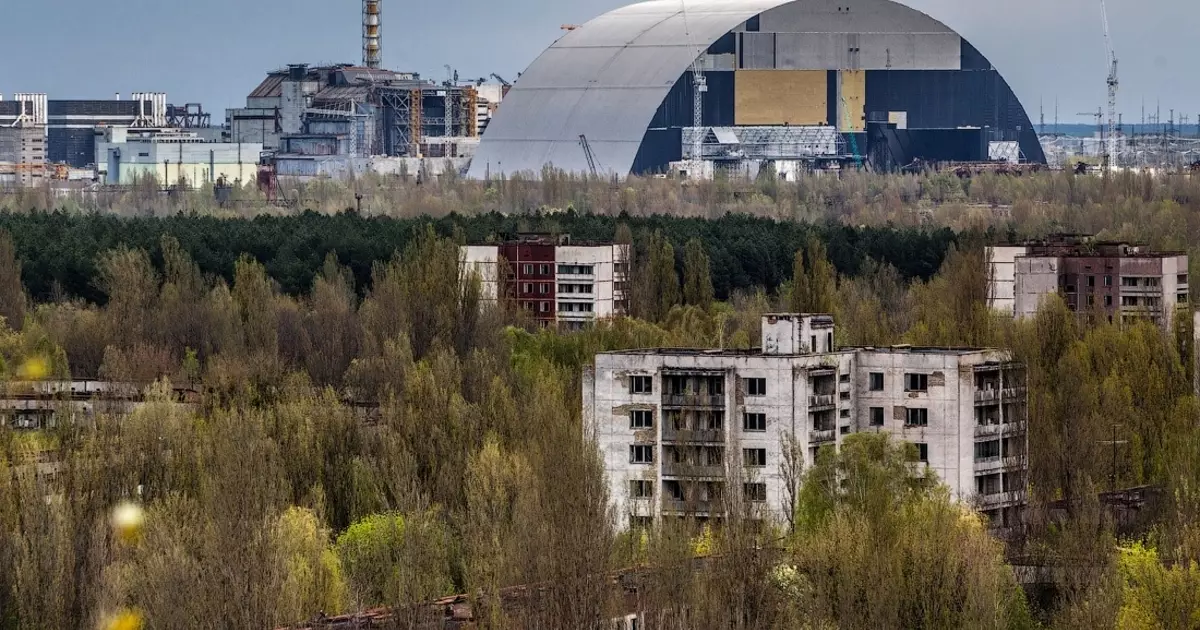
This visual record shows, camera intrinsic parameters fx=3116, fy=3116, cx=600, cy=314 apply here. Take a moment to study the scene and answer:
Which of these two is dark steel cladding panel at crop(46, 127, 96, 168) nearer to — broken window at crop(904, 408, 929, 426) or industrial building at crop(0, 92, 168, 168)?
industrial building at crop(0, 92, 168, 168)

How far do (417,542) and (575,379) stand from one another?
26.7 ft

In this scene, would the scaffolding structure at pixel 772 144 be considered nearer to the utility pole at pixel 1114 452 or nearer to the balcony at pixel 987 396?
the utility pole at pixel 1114 452

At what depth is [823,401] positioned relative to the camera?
75.8 ft

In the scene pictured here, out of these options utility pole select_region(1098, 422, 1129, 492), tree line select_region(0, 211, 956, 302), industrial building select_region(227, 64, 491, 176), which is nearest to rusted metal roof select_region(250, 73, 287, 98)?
industrial building select_region(227, 64, 491, 176)

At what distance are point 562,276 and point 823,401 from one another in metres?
20.2

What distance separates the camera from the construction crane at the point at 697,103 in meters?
82.9

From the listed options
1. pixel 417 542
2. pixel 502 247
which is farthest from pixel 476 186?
pixel 417 542

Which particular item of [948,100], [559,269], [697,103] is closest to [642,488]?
[559,269]

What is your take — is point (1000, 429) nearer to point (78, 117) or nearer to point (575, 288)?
point (575, 288)

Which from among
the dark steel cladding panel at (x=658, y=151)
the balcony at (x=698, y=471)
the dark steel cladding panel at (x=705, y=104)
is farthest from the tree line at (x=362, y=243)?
the dark steel cladding panel at (x=705, y=104)

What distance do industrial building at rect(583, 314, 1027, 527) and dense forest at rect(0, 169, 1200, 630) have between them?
0.49 m

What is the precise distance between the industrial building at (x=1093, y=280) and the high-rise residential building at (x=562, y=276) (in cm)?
552

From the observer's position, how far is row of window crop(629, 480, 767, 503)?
22297 millimetres

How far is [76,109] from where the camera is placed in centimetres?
12350
